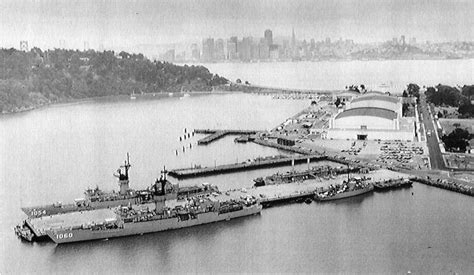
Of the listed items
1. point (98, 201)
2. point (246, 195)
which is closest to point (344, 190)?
point (246, 195)

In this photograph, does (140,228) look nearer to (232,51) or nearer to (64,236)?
(64,236)

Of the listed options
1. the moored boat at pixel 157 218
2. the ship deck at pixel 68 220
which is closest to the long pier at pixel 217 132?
the moored boat at pixel 157 218

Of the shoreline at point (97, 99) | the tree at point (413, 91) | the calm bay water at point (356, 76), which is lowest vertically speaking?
the shoreline at point (97, 99)

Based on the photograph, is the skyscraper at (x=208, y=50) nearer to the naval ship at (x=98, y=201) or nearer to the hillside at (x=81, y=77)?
the hillside at (x=81, y=77)

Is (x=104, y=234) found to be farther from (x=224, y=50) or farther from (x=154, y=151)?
(x=224, y=50)

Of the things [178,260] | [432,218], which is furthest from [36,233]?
[432,218]
